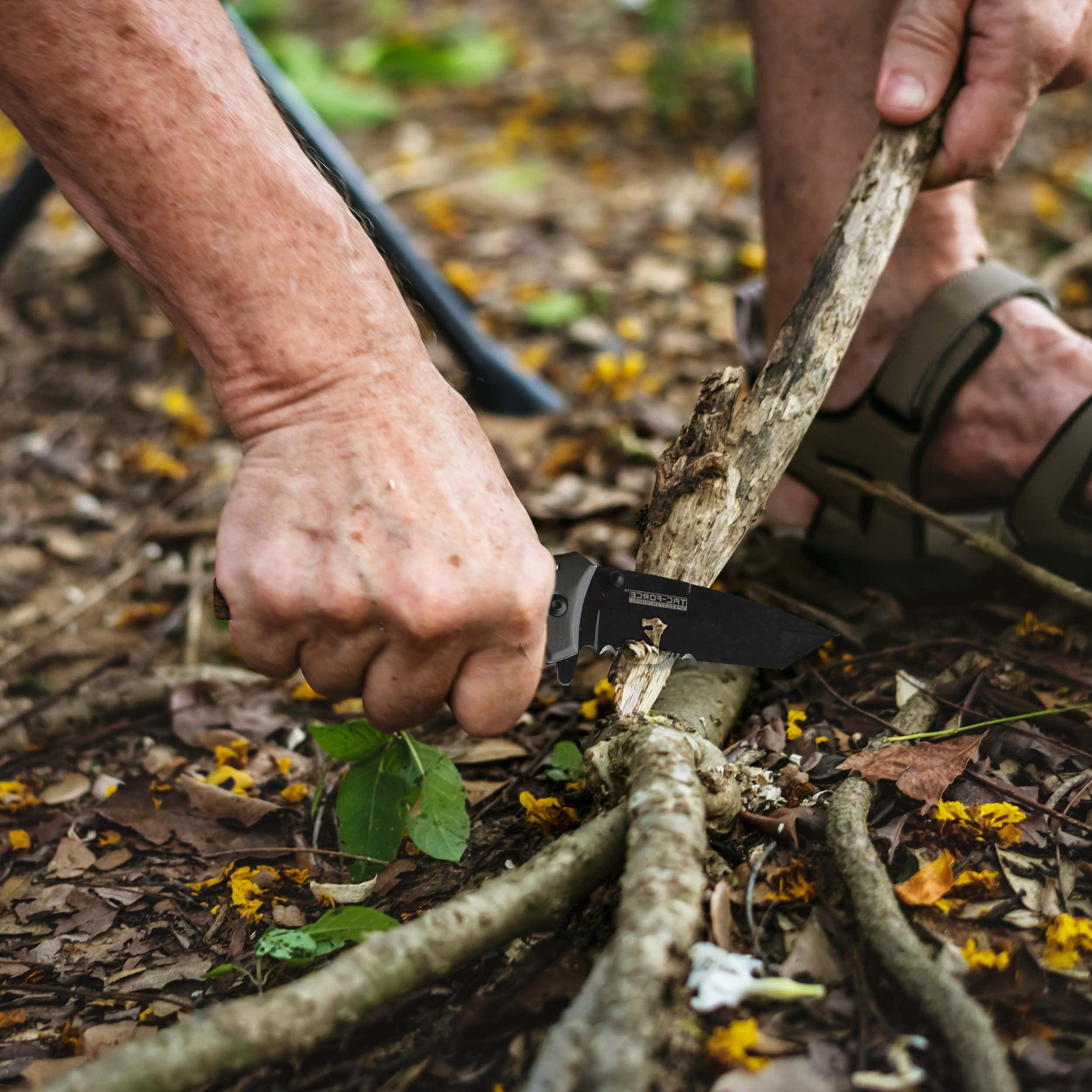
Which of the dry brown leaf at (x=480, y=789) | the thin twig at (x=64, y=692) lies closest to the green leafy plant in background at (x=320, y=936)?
the dry brown leaf at (x=480, y=789)

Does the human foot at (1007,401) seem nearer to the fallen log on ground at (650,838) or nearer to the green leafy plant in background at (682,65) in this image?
the fallen log on ground at (650,838)

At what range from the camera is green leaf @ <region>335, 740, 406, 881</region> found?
1.73 metres

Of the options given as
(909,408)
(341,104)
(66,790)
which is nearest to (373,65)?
(341,104)

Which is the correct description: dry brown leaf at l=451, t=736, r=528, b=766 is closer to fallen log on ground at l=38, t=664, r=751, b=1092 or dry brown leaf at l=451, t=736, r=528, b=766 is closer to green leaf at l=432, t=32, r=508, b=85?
fallen log on ground at l=38, t=664, r=751, b=1092

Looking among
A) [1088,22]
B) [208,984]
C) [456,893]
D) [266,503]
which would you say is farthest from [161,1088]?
[1088,22]

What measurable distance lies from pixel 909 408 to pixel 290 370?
4.84ft

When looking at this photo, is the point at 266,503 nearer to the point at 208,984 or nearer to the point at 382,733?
the point at 382,733

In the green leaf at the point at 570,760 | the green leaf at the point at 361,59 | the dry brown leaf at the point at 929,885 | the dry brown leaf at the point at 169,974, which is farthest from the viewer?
the green leaf at the point at 361,59

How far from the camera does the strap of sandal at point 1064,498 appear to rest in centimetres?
202

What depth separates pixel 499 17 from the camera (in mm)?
7742

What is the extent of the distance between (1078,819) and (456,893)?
112 cm

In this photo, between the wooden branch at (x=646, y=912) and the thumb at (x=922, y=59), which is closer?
the wooden branch at (x=646, y=912)

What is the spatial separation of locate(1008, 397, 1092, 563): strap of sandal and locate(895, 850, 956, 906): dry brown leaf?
0.89 metres

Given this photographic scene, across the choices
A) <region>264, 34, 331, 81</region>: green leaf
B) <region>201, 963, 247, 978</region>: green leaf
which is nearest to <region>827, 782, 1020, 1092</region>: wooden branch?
<region>201, 963, 247, 978</region>: green leaf
